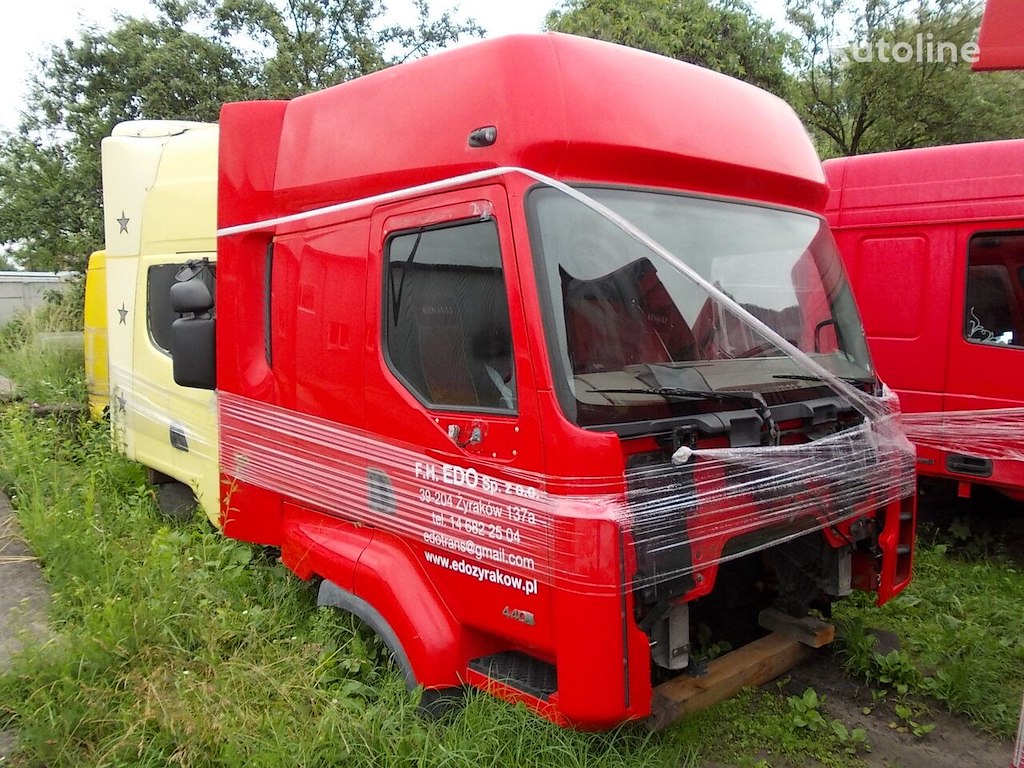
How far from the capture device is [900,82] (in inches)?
571

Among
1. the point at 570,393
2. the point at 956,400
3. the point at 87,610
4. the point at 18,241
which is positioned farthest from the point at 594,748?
the point at 18,241

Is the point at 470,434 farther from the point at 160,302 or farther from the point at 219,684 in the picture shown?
the point at 160,302

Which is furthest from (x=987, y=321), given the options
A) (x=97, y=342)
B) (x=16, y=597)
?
(x=97, y=342)

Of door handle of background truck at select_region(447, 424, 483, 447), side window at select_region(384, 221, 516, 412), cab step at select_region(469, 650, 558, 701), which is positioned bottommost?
cab step at select_region(469, 650, 558, 701)

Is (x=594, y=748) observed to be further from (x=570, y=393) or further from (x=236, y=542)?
(x=236, y=542)

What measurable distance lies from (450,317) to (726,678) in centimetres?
178

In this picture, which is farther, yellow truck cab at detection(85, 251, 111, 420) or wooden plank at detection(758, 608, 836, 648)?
yellow truck cab at detection(85, 251, 111, 420)

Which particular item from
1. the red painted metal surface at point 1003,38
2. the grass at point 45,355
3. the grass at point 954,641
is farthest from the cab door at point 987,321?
the grass at point 45,355

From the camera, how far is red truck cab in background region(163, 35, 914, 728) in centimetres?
256

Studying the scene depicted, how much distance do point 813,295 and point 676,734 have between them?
1.85 metres

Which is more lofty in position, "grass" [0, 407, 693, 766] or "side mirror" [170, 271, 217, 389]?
"side mirror" [170, 271, 217, 389]

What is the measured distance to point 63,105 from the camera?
46.4ft

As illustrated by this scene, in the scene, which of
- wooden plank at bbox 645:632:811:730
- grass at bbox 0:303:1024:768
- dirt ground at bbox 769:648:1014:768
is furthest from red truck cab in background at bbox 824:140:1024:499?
wooden plank at bbox 645:632:811:730

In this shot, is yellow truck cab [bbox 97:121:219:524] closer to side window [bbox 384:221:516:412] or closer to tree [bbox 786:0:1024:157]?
side window [bbox 384:221:516:412]
